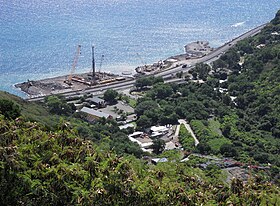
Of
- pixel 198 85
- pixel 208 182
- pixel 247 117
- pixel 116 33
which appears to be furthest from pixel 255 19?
pixel 208 182

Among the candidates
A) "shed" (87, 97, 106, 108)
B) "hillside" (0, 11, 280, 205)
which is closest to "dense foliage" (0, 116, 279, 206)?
"hillside" (0, 11, 280, 205)

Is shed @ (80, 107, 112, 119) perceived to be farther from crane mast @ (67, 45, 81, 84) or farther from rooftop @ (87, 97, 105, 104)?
crane mast @ (67, 45, 81, 84)

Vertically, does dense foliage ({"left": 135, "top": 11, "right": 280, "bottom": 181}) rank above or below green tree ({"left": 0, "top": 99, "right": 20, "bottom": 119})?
below

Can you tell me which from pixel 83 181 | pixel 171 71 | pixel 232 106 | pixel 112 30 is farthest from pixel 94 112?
pixel 112 30

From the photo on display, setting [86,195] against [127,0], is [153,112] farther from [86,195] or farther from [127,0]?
[127,0]

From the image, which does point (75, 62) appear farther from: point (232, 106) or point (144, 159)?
point (144, 159)

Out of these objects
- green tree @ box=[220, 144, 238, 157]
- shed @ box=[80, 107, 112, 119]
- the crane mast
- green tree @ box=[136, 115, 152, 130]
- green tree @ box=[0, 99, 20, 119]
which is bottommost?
green tree @ box=[220, 144, 238, 157]
